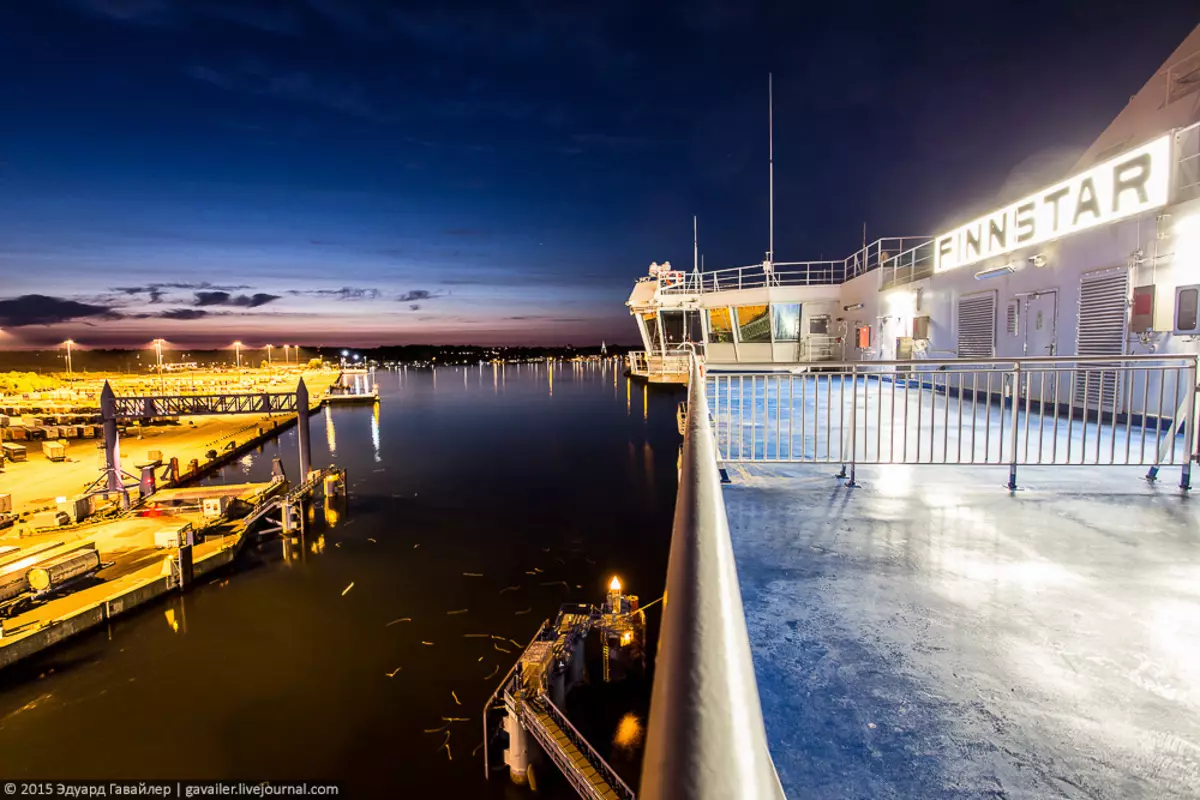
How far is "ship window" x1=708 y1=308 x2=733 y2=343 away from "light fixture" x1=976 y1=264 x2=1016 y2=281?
1800 cm

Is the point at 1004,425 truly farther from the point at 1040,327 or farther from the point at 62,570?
the point at 62,570

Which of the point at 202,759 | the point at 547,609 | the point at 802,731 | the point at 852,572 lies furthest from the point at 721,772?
the point at 547,609

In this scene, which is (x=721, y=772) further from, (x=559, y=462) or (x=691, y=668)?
(x=559, y=462)

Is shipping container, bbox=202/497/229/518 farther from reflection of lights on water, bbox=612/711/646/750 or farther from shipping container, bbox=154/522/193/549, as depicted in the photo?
reflection of lights on water, bbox=612/711/646/750

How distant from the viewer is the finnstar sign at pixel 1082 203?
8.35 meters

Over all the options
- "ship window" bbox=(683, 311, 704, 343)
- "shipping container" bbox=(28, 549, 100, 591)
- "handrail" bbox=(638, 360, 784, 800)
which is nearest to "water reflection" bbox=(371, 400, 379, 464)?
"shipping container" bbox=(28, 549, 100, 591)

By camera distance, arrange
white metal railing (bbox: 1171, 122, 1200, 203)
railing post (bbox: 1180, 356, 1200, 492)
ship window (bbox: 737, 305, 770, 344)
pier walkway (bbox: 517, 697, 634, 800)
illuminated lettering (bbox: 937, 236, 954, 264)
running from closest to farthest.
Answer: railing post (bbox: 1180, 356, 1200, 492)
white metal railing (bbox: 1171, 122, 1200, 203)
pier walkway (bbox: 517, 697, 634, 800)
illuminated lettering (bbox: 937, 236, 954, 264)
ship window (bbox: 737, 305, 770, 344)

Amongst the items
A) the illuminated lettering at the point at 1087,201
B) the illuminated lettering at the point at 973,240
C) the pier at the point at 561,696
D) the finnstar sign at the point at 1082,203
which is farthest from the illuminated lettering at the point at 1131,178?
the pier at the point at 561,696

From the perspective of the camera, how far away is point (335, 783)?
13961 millimetres

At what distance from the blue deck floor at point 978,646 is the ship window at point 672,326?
99.7 ft

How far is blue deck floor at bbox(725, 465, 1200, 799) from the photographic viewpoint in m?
2.06

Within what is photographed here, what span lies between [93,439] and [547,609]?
202 feet

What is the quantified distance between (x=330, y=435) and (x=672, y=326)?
45809 mm

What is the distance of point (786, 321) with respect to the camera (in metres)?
30.3
